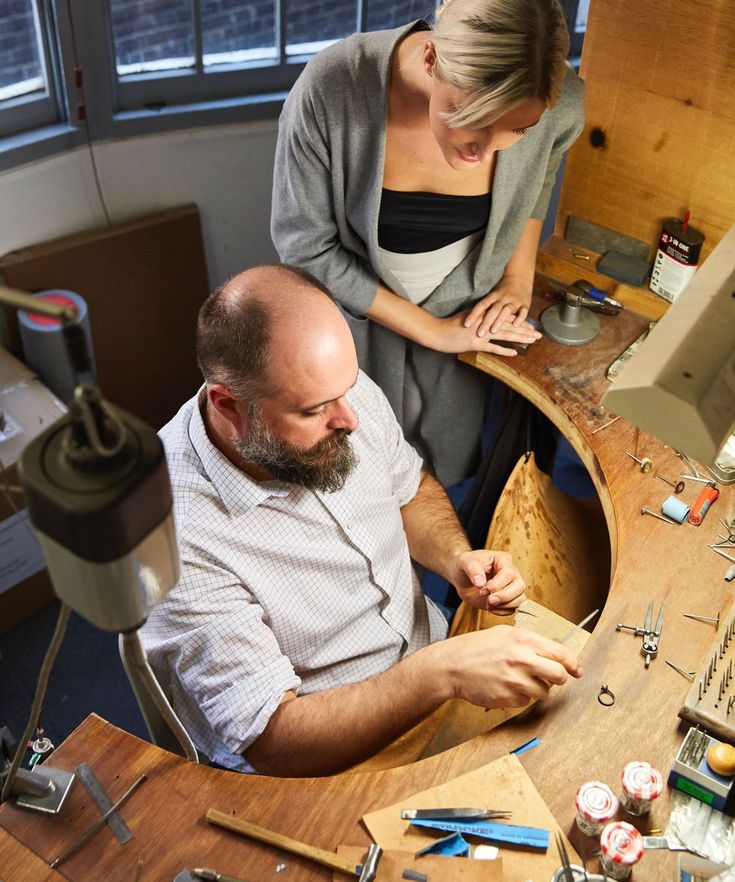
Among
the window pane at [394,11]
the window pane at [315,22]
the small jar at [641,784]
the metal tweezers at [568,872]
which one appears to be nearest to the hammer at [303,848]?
the metal tweezers at [568,872]

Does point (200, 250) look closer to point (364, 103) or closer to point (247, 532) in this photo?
point (364, 103)

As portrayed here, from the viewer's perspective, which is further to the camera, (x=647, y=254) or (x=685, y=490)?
(x=647, y=254)

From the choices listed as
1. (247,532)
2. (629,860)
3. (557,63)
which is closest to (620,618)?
(629,860)

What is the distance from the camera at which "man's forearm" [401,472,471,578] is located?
2.06 meters

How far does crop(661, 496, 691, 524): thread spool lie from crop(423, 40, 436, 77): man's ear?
967 millimetres

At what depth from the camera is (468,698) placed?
1657mm

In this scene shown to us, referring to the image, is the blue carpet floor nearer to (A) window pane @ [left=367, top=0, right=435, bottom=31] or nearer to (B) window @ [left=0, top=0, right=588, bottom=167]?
(B) window @ [left=0, top=0, right=588, bottom=167]

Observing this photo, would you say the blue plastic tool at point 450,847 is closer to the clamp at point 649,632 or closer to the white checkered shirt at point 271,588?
the white checkered shirt at point 271,588

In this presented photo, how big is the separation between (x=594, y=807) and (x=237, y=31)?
8.87ft

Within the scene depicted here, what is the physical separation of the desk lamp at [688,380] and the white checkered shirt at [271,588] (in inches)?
31.8

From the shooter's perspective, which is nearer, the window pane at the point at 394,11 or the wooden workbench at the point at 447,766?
the wooden workbench at the point at 447,766

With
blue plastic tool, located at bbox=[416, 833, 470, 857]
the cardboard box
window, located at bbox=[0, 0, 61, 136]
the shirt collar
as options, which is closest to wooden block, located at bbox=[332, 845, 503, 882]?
blue plastic tool, located at bbox=[416, 833, 470, 857]

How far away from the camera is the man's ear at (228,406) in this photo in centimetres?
170

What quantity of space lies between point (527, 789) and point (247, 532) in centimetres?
62
